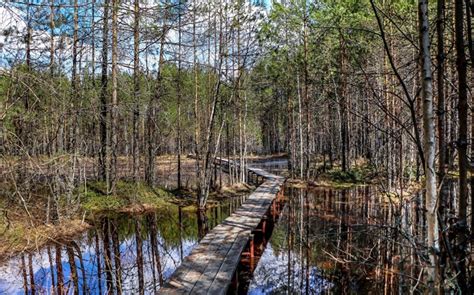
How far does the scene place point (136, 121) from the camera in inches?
633

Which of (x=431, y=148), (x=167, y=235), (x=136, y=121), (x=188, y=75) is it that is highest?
(x=188, y=75)

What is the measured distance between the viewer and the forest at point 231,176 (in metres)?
2.37

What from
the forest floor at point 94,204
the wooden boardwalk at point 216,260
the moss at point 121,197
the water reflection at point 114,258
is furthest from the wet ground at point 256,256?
the moss at point 121,197

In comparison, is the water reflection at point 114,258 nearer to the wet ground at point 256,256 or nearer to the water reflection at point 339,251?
the wet ground at point 256,256

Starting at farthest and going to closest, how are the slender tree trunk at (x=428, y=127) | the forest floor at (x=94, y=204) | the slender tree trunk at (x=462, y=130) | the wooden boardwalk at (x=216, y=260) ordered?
the forest floor at (x=94, y=204)
the wooden boardwalk at (x=216, y=260)
the slender tree trunk at (x=428, y=127)
the slender tree trunk at (x=462, y=130)

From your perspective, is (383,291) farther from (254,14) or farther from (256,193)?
(254,14)

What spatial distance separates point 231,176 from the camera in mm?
21391

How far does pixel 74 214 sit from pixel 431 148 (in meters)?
11.4

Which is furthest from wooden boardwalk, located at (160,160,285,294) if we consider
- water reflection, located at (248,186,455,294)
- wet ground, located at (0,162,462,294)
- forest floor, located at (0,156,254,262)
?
forest floor, located at (0,156,254,262)

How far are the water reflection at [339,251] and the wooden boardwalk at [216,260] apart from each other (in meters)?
0.86

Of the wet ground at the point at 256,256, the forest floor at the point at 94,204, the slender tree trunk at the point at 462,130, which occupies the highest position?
the slender tree trunk at the point at 462,130

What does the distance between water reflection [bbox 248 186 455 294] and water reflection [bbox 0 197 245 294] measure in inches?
87.4

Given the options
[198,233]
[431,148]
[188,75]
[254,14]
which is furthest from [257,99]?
[431,148]

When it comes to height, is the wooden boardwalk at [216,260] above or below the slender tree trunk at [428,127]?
below
